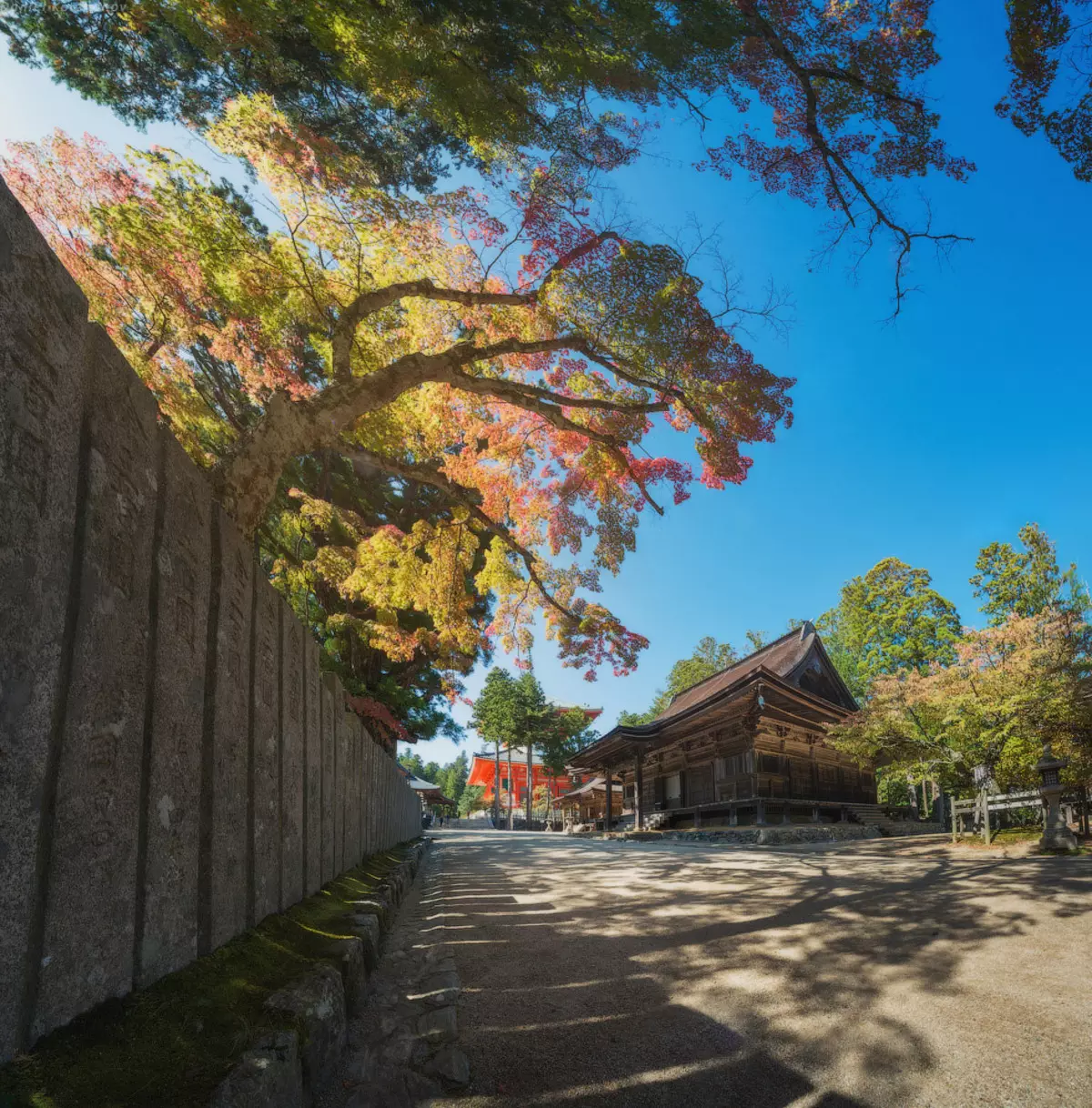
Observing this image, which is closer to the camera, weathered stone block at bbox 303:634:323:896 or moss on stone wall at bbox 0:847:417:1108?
moss on stone wall at bbox 0:847:417:1108

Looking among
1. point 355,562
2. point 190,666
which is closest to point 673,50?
point 190,666

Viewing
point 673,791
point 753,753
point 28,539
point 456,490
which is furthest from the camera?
point 673,791

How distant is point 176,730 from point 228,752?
0.46 meters

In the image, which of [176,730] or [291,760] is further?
[291,760]

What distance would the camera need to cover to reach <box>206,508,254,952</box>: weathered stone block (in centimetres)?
210

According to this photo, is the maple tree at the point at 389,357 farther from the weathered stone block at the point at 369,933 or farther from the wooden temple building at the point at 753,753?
the wooden temple building at the point at 753,753

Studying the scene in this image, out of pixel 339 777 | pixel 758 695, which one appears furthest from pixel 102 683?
pixel 758 695

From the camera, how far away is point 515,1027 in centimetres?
230

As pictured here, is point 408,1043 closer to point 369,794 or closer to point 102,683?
point 102,683

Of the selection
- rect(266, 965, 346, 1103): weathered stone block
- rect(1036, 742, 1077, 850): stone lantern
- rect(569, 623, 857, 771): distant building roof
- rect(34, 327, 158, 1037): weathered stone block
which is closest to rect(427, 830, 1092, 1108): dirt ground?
rect(266, 965, 346, 1103): weathered stone block

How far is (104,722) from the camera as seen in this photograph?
4.97ft

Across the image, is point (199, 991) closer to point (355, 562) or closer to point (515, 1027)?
point (515, 1027)

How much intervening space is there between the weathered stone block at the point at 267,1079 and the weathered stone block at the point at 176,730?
429 millimetres

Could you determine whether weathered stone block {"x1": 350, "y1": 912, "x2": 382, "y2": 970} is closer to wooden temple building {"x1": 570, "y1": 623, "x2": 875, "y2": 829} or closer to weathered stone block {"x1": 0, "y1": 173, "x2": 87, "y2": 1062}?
weathered stone block {"x1": 0, "y1": 173, "x2": 87, "y2": 1062}
